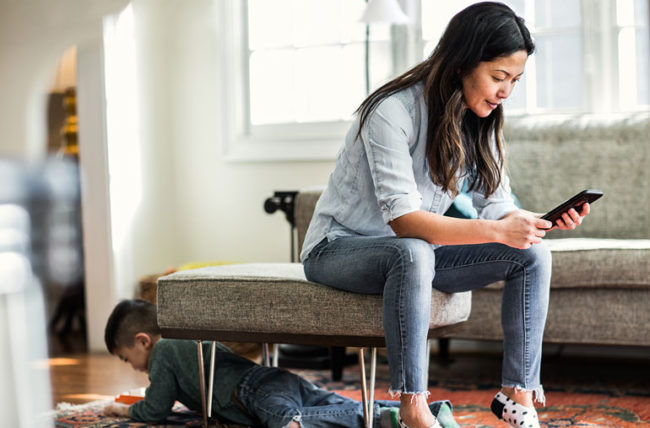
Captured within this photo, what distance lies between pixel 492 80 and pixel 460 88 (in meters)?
0.07

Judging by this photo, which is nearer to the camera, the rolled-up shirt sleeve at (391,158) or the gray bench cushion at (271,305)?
the rolled-up shirt sleeve at (391,158)

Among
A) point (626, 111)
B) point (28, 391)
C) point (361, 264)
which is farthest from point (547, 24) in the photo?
point (28, 391)

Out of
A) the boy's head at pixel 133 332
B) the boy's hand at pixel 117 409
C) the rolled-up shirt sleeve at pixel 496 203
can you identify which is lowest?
the boy's hand at pixel 117 409

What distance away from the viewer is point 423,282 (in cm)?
176

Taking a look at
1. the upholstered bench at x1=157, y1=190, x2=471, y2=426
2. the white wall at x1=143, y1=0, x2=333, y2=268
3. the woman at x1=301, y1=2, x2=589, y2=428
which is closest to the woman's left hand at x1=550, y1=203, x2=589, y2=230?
the woman at x1=301, y1=2, x2=589, y2=428

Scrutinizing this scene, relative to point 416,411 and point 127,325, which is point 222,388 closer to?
point 127,325

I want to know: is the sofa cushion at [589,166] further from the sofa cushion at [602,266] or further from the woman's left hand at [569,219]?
the woman's left hand at [569,219]

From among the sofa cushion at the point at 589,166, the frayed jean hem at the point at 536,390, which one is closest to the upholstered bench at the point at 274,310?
the frayed jean hem at the point at 536,390

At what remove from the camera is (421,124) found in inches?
→ 74.4

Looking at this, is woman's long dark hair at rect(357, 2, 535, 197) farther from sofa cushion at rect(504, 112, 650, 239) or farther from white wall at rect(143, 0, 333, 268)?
white wall at rect(143, 0, 333, 268)

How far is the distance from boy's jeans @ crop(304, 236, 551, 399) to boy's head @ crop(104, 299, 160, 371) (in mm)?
519

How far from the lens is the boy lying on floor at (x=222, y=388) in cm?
203

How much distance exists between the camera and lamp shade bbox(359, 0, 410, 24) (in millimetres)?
3262

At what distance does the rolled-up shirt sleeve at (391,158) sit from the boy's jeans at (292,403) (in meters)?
0.48
